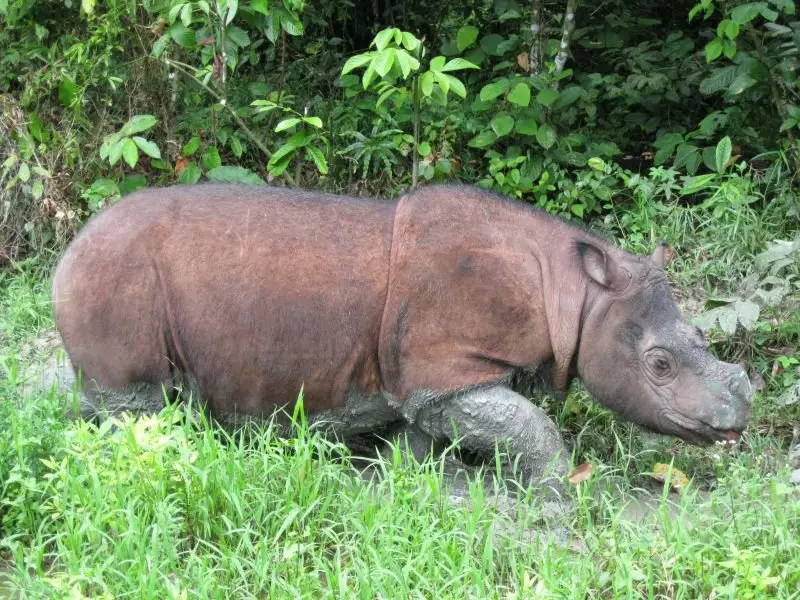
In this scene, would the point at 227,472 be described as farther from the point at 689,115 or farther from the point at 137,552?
the point at 689,115

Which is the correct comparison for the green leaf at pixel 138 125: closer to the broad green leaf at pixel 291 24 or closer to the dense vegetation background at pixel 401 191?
the dense vegetation background at pixel 401 191

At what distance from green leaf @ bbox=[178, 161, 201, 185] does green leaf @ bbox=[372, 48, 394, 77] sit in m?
1.97

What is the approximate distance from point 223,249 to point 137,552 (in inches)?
69.5

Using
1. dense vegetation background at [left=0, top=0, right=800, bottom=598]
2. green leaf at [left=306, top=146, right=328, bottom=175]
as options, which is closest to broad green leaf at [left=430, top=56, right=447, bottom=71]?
dense vegetation background at [left=0, top=0, right=800, bottom=598]

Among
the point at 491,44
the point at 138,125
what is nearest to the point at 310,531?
the point at 138,125

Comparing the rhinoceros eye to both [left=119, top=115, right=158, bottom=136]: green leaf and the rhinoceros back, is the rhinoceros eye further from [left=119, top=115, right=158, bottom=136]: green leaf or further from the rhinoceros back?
[left=119, top=115, right=158, bottom=136]: green leaf

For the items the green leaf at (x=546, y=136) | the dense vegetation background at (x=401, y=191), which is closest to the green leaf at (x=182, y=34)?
the dense vegetation background at (x=401, y=191)

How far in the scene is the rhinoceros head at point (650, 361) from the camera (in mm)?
5262

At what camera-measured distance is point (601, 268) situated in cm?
545

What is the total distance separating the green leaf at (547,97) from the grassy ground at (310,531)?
3.37 metres

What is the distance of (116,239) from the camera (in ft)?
17.9

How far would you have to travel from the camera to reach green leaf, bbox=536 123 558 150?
7.72m

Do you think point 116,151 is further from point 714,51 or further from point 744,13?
point 744,13

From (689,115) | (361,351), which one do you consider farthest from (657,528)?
(689,115)
